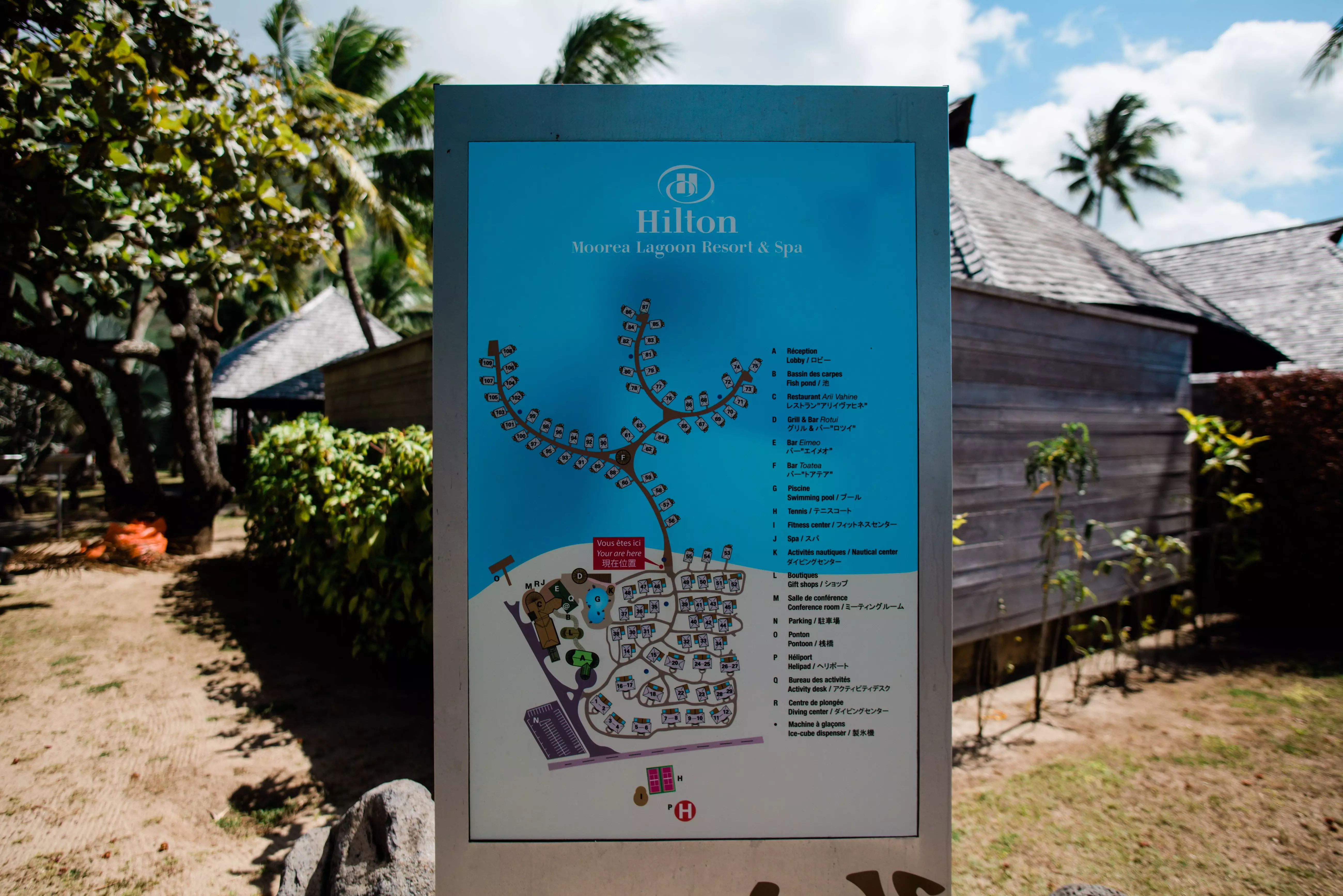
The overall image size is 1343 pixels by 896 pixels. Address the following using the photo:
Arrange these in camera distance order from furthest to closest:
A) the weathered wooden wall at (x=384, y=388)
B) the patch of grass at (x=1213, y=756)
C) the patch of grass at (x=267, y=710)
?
the weathered wooden wall at (x=384, y=388), the patch of grass at (x=267, y=710), the patch of grass at (x=1213, y=756)

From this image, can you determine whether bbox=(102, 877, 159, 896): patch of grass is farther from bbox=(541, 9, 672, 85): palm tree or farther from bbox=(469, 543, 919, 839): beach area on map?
bbox=(541, 9, 672, 85): palm tree

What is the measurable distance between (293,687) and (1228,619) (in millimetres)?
9187

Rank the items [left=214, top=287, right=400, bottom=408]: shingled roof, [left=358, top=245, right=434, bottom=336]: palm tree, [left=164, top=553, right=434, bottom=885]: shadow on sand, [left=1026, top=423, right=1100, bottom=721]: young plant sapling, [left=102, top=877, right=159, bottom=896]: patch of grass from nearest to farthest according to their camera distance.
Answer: [left=102, top=877, right=159, bottom=896]: patch of grass < [left=164, top=553, right=434, bottom=885]: shadow on sand < [left=1026, top=423, right=1100, bottom=721]: young plant sapling < [left=214, top=287, right=400, bottom=408]: shingled roof < [left=358, top=245, right=434, bottom=336]: palm tree

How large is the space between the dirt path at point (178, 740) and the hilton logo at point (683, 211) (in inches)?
127

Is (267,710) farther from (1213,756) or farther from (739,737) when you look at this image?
(1213,756)

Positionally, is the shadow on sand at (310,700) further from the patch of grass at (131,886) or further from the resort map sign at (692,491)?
the resort map sign at (692,491)

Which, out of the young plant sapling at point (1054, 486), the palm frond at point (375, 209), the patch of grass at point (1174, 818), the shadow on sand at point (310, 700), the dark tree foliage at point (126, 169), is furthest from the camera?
the palm frond at point (375, 209)

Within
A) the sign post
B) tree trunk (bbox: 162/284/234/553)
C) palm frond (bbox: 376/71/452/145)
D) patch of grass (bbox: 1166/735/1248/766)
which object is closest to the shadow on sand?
the sign post

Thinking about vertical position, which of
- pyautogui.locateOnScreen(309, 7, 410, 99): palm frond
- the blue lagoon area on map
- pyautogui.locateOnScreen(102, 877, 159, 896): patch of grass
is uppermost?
pyautogui.locateOnScreen(309, 7, 410, 99): palm frond

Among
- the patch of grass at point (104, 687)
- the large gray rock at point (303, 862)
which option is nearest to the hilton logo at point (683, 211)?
the large gray rock at point (303, 862)

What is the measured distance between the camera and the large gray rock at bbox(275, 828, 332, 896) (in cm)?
275

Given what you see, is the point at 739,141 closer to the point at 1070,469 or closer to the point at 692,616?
the point at 692,616

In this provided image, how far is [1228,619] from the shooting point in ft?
24.2

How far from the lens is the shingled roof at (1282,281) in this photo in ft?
35.9
